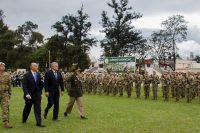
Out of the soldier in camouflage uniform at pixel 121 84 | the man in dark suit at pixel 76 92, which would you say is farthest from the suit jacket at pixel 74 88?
the soldier in camouflage uniform at pixel 121 84

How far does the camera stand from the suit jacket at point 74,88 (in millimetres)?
15872

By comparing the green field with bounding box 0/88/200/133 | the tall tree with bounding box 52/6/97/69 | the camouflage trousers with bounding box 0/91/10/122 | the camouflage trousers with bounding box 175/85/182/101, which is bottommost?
the green field with bounding box 0/88/200/133

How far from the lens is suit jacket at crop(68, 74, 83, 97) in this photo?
52.1 ft

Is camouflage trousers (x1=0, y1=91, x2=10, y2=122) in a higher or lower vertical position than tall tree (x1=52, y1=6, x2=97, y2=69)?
lower

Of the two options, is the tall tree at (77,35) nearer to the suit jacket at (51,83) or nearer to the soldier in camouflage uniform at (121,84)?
the soldier in camouflage uniform at (121,84)

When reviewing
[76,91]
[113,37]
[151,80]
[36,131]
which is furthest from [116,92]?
[113,37]

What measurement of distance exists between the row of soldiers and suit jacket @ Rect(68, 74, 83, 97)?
24.3 ft

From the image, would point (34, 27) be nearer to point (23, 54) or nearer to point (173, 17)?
point (23, 54)

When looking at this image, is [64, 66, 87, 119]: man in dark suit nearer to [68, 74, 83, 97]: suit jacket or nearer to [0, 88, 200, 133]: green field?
[68, 74, 83, 97]: suit jacket

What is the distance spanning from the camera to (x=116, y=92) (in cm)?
3428

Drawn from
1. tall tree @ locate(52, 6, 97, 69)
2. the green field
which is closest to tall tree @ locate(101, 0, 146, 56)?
tall tree @ locate(52, 6, 97, 69)

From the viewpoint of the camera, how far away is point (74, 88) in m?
16.0

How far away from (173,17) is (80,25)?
14.4m

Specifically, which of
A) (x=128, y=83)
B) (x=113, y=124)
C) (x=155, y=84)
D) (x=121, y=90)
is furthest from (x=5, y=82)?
(x=121, y=90)
